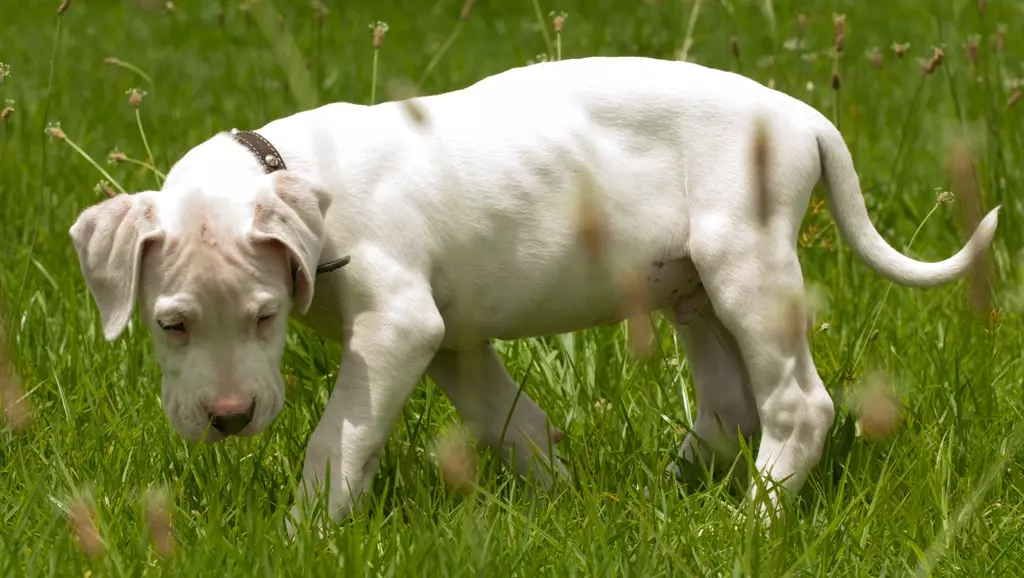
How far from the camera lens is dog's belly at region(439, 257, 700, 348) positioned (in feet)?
11.7

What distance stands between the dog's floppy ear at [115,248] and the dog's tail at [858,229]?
1.66 metres

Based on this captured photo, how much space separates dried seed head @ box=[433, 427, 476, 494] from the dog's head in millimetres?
398

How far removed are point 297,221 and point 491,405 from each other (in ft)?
3.30

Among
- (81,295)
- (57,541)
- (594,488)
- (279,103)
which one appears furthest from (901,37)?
(57,541)

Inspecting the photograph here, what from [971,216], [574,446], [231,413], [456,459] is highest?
[971,216]

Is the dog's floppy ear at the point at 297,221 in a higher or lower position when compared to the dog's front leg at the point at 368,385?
higher

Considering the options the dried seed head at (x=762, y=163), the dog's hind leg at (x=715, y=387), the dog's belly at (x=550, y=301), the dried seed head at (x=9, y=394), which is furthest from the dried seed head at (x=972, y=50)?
the dried seed head at (x=9, y=394)

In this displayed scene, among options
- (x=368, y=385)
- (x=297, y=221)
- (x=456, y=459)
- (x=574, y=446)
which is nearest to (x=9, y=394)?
(x=297, y=221)

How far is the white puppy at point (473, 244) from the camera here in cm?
316

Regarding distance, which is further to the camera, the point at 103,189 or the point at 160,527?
Answer: the point at 103,189

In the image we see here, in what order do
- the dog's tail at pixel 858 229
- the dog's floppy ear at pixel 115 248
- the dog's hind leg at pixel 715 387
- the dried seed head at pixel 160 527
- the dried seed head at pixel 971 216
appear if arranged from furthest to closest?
the dog's hind leg at pixel 715 387 → the dog's tail at pixel 858 229 → the dog's floppy ear at pixel 115 248 → the dried seed head at pixel 160 527 → the dried seed head at pixel 971 216

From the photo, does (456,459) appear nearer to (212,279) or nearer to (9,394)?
(212,279)

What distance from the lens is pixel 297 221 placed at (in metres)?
3.15

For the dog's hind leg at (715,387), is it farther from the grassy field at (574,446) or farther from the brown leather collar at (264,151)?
the brown leather collar at (264,151)
